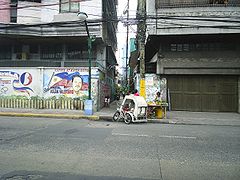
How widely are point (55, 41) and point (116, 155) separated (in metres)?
17.7

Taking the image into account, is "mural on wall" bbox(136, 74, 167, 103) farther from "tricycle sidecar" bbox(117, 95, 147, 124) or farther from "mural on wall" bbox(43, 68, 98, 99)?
"tricycle sidecar" bbox(117, 95, 147, 124)

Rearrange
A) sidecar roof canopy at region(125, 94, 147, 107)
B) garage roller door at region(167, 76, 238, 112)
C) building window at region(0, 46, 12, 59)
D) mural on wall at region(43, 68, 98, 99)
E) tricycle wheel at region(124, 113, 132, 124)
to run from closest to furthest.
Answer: tricycle wheel at region(124, 113, 132, 124) → sidecar roof canopy at region(125, 94, 147, 107) → mural on wall at region(43, 68, 98, 99) → garage roller door at region(167, 76, 238, 112) → building window at region(0, 46, 12, 59)

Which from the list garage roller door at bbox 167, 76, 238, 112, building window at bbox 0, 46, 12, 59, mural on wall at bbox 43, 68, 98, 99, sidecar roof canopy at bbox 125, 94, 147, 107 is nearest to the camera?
sidecar roof canopy at bbox 125, 94, 147, 107

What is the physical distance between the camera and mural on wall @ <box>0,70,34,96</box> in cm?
1912

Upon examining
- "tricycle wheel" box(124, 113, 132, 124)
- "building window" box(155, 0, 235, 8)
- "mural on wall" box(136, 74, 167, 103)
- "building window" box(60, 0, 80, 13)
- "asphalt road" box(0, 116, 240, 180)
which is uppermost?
"building window" box(60, 0, 80, 13)

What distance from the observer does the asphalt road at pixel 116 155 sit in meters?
5.27

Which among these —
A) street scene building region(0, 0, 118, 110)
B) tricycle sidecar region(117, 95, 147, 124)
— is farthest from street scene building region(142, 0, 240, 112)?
tricycle sidecar region(117, 95, 147, 124)

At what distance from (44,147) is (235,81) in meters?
16.1

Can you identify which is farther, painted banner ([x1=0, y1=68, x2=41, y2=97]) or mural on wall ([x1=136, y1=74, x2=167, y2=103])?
mural on wall ([x1=136, y1=74, x2=167, y2=103])

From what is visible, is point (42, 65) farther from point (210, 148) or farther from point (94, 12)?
point (210, 148)

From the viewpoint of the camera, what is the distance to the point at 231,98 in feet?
61.8

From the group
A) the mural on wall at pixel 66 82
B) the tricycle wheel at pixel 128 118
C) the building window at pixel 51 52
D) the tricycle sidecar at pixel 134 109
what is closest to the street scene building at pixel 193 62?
the mural on wall at pixel 66 82

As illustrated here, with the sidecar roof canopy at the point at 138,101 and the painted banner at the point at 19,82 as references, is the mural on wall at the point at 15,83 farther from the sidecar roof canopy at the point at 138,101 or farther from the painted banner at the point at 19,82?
the sidecar roof canopy at the point at 138,101

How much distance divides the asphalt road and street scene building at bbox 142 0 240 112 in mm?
9314
